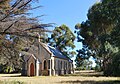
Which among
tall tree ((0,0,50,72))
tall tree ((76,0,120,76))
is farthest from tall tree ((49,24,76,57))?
tall tree ((0,0,50,72))

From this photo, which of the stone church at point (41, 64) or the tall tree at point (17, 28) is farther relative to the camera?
the stone church at point (41, 64)

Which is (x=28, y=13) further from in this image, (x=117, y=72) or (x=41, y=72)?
(x=41, y=72)

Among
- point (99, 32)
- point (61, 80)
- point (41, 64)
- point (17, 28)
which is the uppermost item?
point (99, 32)

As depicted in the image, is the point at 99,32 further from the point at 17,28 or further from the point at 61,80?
the point at 17,28

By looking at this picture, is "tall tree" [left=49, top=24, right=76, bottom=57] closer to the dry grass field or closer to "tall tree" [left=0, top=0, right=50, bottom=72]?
the dry grass field

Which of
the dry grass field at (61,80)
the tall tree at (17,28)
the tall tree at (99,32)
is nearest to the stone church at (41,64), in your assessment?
the tall tree at (99,32)

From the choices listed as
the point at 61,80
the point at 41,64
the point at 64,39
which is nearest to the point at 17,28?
the point at 61,80

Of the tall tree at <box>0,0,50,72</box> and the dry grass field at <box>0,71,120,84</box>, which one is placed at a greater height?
the tall tree at <box>0,0,50,72</box>

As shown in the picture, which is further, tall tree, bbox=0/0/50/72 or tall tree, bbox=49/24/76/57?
tall tree, bbox=49/24/76/57

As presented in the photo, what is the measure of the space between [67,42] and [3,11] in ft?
237

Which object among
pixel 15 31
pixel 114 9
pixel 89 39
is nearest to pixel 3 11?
pixel 15 31

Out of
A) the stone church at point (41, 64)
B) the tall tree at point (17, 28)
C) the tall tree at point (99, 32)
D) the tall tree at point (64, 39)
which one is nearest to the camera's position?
the tall tree at point (17, 28)

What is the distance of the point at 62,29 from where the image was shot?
264ft

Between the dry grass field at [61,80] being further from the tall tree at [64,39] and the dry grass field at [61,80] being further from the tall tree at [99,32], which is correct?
the tall tree at [64,39]
